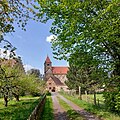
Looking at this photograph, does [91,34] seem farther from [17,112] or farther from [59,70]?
[59,70]

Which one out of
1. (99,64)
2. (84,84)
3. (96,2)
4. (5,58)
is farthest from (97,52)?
(84,84)

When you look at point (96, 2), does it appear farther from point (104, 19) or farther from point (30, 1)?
point (30, 1)

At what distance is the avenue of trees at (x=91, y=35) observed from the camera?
49.2 ft

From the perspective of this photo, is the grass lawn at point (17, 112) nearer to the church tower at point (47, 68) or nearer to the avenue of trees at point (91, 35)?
the avenue of trees at point (91, 35)

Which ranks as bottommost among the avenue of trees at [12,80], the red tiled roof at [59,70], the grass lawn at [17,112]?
the grass lawn at [17,112]

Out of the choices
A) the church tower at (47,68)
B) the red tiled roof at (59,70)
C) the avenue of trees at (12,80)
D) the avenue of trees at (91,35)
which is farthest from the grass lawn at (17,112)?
the red tiled roof at (59,70)

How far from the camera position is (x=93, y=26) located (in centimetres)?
1535

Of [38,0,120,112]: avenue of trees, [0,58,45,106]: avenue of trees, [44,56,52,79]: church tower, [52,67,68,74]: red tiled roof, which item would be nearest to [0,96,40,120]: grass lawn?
[0,58,45,106]: avenue of trees

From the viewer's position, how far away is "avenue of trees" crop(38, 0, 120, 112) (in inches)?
591

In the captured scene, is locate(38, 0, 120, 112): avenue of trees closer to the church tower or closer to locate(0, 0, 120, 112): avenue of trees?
locate(0, 0, 120, 112): avenue of trees

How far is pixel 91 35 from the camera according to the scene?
15.5 meters

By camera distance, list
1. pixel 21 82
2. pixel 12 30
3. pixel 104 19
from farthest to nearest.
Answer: pixel 21 82
pixel 104 19
pixel 12 30

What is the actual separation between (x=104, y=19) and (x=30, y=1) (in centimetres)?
717

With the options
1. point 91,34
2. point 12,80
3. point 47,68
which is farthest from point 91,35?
point 47,68
